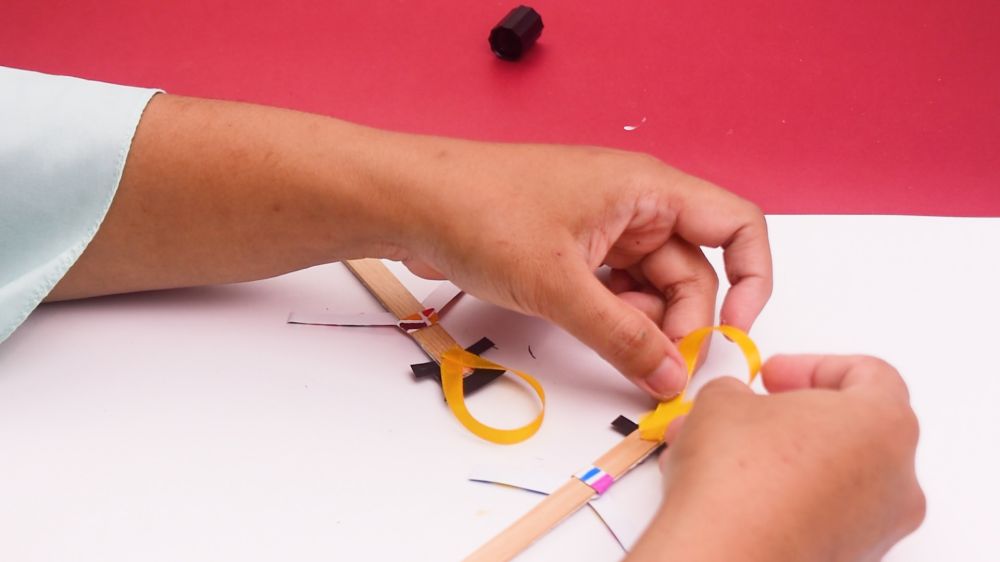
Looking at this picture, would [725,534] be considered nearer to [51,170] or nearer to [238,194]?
[238,194]

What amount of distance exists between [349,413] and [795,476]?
1.34ft

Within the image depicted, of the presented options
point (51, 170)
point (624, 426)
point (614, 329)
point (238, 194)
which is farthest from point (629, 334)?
point (51, 170)

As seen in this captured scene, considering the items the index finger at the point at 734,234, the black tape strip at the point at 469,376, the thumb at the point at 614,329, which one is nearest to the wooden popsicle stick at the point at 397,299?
the black tape strip at the point at 469,376

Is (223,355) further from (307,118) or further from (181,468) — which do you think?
(307,118)

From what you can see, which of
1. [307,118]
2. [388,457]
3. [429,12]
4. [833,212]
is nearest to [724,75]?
[833,212]

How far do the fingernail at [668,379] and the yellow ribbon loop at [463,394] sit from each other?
0.36 ft

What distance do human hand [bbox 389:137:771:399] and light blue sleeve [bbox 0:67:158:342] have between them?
0.90ft

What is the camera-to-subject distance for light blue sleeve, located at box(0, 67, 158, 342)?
2.56 ft

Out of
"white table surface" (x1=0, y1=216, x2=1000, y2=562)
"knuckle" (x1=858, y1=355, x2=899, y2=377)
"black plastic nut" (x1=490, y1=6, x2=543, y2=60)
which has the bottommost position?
"white table surface" (x1=0, y1=216, x2=1000, y2=562)

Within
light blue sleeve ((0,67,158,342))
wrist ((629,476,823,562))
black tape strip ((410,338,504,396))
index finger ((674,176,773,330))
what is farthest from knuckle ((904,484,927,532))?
light blue sleeve ((0,67,158,342))

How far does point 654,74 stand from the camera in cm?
118

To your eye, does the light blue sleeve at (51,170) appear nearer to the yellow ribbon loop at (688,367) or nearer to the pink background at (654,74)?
the pink background at (654,74)

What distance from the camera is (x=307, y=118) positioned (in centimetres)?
84

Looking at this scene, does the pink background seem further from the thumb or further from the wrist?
the wrist
